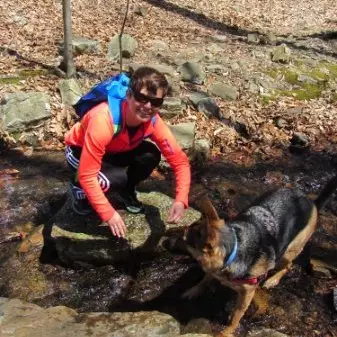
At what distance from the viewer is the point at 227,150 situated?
7.36 metres

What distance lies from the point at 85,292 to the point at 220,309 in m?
1.44

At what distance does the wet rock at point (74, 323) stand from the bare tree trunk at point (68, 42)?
16.8 feet

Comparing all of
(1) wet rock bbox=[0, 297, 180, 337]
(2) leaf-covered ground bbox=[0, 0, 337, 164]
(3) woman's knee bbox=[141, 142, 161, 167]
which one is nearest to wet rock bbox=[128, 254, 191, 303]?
(1) wet rock bbox=[0, 297, 180, 337]

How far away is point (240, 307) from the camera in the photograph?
4172 millimetres

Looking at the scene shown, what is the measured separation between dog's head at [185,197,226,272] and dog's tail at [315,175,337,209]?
173 cm

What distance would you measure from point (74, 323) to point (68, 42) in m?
5.56

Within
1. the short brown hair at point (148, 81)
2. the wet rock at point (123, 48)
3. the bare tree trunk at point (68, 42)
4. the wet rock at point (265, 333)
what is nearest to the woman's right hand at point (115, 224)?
the short brown hair at point (148, 81)

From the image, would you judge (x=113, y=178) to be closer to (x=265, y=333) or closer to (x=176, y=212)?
(x=176, y=212)

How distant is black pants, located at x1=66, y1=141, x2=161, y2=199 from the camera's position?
15.4 ft

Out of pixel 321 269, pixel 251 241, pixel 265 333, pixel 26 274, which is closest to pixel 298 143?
pixel 321 269

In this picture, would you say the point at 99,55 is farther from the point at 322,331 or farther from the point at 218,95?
the point at 322,331

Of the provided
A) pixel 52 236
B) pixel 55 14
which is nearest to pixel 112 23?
pixel 55 14

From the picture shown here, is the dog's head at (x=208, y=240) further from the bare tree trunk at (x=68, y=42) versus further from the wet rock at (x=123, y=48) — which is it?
the wet rock at (x=123, y=48)

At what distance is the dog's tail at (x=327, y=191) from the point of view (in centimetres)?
482
